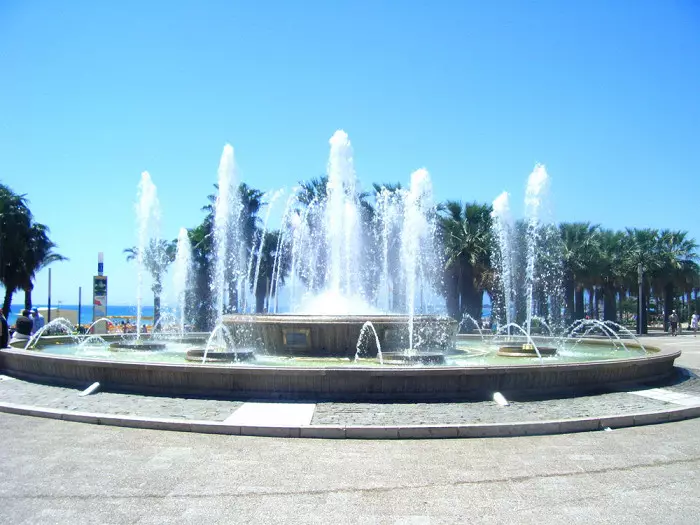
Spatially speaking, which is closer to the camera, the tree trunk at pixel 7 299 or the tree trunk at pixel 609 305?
the tree trunk at pixel 7 299

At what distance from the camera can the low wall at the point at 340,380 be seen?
27.8 ft

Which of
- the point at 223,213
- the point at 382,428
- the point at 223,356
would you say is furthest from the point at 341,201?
the point at 382,428

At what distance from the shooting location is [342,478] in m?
5.45

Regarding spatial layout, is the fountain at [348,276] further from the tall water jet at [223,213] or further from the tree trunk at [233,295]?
the tree trunk at [233,295]

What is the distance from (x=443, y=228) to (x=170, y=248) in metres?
21.9

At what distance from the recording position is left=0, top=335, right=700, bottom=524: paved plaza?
4.55 m

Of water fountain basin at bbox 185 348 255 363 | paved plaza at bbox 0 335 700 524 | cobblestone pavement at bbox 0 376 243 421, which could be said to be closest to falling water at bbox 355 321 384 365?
water fountain basin at bbox 185 348 255 363

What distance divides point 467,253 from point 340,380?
26.1 meters

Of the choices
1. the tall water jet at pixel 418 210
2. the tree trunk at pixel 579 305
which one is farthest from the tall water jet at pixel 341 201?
the tree trunk at pixel 579 305

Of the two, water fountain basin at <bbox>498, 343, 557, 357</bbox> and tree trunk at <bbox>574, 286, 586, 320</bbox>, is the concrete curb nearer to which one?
water fountain basin at <bbox>498, 343, 557, 357</bbox>

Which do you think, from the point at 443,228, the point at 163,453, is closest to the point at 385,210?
the point at 443,228

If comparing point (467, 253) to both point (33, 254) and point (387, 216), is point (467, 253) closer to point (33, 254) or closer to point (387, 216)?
point (387, 216)

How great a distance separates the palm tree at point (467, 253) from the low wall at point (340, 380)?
23.9 meters

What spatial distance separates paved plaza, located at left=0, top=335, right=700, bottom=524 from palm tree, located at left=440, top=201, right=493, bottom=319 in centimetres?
2639
